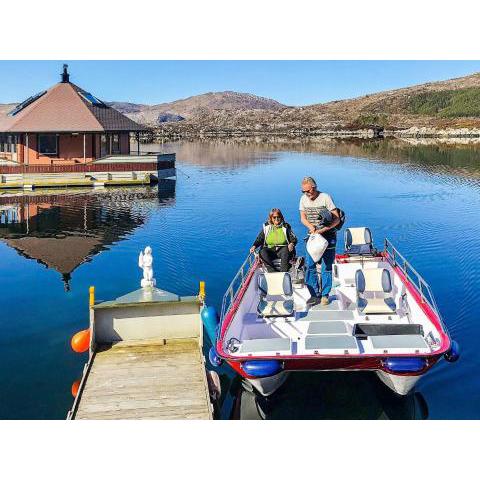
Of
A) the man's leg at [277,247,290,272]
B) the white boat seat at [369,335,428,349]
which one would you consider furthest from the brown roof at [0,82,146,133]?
the white boat seat at [369,335,428,349]

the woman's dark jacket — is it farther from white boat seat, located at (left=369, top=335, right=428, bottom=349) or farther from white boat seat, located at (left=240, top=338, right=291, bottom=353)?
white boat seat, located at (left=369, top=335, right=428, bottom=349)

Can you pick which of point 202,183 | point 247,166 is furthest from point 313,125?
point 202,183

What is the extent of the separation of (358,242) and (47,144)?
37528mm

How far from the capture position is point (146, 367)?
474 inches

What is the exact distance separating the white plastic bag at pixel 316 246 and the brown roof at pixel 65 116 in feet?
119

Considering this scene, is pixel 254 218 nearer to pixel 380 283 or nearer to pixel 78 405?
pixel 380 283

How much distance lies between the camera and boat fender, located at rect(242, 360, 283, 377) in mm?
10500

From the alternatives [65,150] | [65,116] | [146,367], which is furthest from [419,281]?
[65,116]

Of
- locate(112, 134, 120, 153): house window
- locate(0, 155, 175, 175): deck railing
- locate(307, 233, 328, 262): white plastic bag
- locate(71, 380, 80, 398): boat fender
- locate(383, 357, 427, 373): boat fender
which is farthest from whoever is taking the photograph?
locate(112, 134, 120, 153): house window

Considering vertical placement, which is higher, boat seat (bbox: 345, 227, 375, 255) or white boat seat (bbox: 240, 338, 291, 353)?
boat seat (bbox: 345, 227, 375, 255)

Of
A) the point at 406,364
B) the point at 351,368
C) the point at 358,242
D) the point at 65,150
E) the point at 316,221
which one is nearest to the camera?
the point at 406,364

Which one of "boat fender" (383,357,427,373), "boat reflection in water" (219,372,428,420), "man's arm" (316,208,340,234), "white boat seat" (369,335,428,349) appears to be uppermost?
"man's arm" (316,208,340,234)

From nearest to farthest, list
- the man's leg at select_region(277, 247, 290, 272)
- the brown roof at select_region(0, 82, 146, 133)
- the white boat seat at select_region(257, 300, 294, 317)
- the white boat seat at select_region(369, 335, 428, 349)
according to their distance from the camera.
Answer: the white boat seat at select_region(369, 335, 428, 349), the white boat seat at select_region(257, 300, 294, 317), the man's leg at select_region(277, 247, 290, 272), the brown roof at select_region(0, 82, 146, 133)

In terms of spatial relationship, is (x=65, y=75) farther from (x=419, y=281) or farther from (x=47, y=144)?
(x=419, y=281)
